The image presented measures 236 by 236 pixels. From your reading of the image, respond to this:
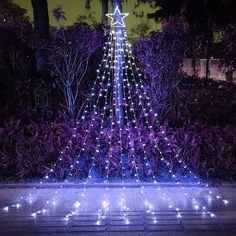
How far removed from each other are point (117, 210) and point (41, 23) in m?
8.47

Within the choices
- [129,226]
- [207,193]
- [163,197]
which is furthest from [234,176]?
[129,226]

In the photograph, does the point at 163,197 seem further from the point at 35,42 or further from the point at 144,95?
the point at 35,42

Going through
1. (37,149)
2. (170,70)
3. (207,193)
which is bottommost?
(207,193)

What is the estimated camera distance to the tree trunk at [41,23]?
13.9 meters

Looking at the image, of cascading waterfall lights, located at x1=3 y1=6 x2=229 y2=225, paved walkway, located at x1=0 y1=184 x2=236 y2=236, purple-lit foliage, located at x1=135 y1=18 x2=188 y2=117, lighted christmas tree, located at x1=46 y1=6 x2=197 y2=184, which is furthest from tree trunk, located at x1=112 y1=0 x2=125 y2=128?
paved walkway, located at x1=0 y1=184 x2=236 y2=236

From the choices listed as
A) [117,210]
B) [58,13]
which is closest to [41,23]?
[58,13]

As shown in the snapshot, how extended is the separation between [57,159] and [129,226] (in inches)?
113

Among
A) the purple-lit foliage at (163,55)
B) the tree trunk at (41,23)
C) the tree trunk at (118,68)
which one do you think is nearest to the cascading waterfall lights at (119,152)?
Result: the tree trunk at (118,68)

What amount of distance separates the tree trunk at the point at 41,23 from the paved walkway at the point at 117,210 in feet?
18.9

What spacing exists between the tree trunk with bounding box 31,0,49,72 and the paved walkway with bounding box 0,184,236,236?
5.77 metres

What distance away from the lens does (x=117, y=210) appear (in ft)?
24.9

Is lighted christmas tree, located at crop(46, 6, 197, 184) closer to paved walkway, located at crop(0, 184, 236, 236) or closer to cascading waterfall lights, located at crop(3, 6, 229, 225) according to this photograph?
cascading waterfall lights, located at crop(3, 6, 229, 225)

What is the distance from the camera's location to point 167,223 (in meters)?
7.04

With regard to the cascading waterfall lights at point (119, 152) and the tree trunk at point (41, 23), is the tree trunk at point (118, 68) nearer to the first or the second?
the cascading waterfall lights at point (119, 152)
